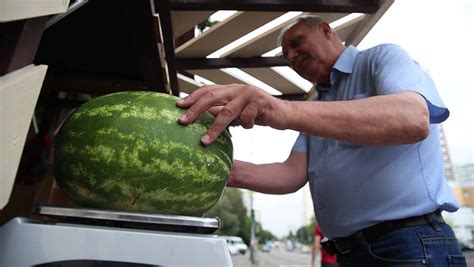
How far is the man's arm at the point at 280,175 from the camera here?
2176mm

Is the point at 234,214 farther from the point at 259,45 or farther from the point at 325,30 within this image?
the point at 325,30

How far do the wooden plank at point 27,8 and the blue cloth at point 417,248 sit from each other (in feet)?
4.44

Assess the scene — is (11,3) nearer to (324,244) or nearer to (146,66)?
(324,244)

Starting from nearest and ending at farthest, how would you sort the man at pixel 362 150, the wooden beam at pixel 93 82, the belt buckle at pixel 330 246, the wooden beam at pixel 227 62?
the man at pixel 362 150 → the belt buckle at pixel 330 246 → the wooden beam at pixel 93 82 → the wooden beam at pixel 227 62

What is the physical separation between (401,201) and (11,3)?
143cm

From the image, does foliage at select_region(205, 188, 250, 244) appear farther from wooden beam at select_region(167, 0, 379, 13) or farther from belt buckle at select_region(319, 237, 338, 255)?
belt buckle at select_region(319, 237, 338, 255)

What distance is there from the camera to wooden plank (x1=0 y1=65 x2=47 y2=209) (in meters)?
0.72

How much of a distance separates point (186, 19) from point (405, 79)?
195 cm

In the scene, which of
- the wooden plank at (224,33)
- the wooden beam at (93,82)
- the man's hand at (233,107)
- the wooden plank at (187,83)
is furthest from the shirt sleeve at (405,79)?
the wooden plank at (187,83)

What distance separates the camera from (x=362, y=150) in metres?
1.78

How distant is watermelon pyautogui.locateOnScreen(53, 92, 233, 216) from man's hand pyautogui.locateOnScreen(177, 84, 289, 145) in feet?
0.11

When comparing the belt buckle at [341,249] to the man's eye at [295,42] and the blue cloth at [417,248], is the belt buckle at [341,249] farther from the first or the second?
the man's eye at [295,42]

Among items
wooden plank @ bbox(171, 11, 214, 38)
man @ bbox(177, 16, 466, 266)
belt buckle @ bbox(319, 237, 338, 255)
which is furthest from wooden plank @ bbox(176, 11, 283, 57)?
belt buckle @ bbox(319, 237, 338, 255)

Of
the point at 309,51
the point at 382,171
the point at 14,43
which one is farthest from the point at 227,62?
the point at 14,43
